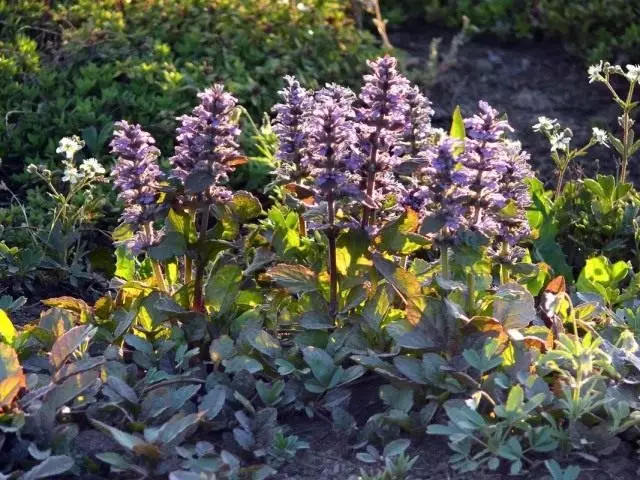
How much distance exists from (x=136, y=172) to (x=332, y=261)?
0.60m

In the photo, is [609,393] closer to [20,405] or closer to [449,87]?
[20,405]

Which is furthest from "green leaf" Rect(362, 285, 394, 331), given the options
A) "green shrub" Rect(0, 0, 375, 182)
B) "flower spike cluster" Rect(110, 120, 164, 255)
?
"green shrub" Rect(0, 0, 375, 182)

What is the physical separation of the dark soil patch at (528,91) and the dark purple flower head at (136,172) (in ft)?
8.07

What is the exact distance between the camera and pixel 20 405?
2848 millimetres

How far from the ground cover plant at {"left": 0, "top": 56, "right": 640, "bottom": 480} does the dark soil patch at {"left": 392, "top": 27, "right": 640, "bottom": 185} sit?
1964 millimetres

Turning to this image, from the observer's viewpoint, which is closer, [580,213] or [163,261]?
[163,261]

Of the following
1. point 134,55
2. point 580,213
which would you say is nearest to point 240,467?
point 580,213

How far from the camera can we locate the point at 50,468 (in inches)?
104

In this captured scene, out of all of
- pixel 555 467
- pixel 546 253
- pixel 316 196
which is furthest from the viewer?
pixel 546 253

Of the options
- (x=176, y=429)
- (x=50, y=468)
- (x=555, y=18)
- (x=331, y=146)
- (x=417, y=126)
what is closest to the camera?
(x=50, y=468)

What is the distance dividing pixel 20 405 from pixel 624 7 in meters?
4.11

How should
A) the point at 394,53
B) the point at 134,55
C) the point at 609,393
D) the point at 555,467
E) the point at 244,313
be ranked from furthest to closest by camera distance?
the point at 394,53 < the point at 134,55 < the point at 244,313 < the point at 609,393 < the point at 555,467

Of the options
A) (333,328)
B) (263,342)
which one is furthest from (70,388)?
(333,328)

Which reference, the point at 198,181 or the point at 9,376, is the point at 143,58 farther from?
the point at 9,376
